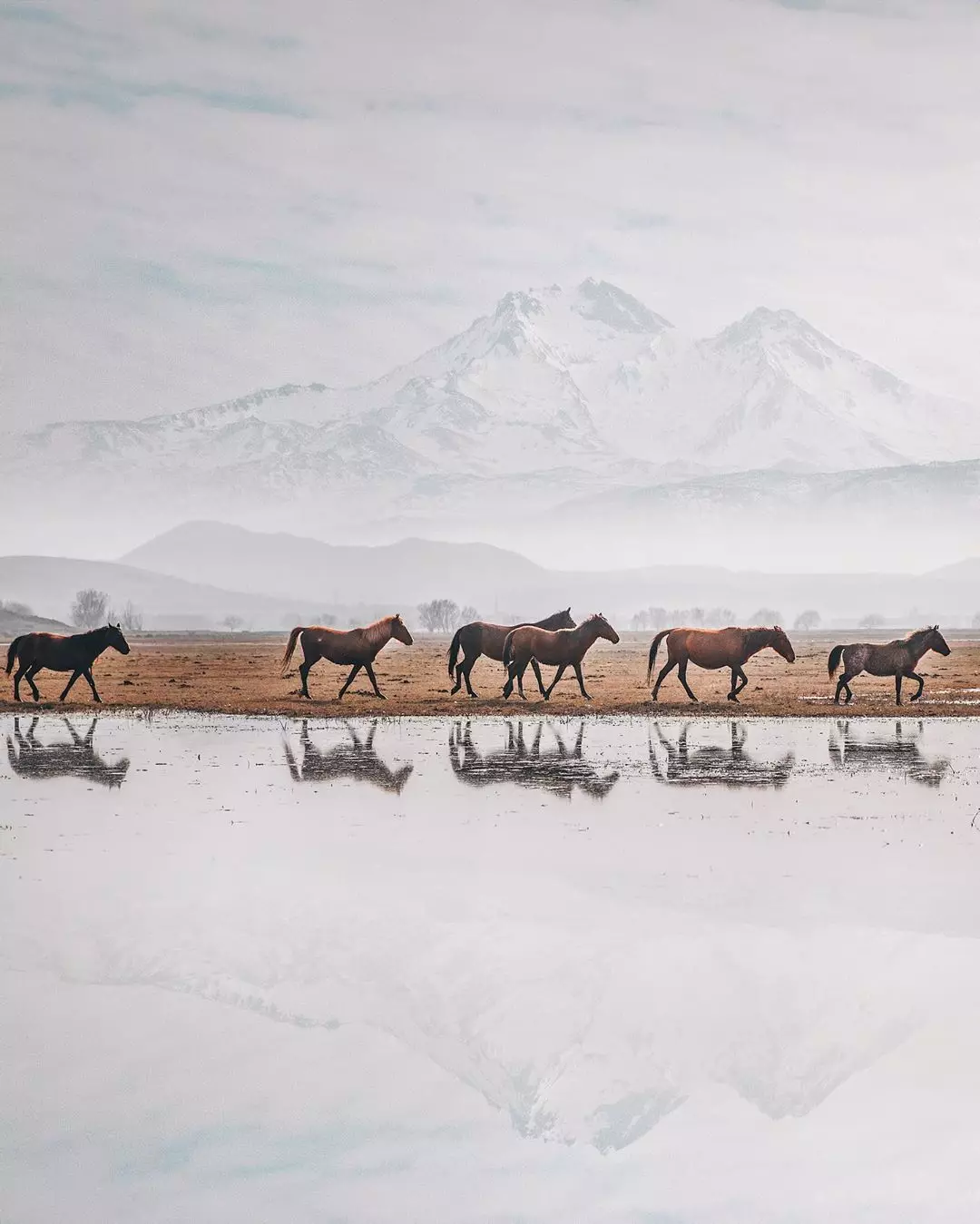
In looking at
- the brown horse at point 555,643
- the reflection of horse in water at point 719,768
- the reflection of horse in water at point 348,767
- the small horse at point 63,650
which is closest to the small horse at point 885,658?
the brown horse at point 555,643

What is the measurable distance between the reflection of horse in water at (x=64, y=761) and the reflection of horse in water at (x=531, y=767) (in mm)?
5331

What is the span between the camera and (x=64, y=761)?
22500 millimetres

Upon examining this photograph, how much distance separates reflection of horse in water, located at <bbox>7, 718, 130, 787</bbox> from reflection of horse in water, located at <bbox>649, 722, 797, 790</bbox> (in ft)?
27.2

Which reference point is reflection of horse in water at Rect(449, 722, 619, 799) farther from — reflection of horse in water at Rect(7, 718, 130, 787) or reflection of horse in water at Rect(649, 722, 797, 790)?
reflection of horse in water at Rect(7, 718, 130, 787)

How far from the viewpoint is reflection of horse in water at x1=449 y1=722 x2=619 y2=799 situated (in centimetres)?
1954

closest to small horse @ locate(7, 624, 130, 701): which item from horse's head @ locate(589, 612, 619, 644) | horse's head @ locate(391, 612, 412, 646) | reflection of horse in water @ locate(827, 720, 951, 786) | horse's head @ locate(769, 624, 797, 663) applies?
horse's head @ locate(391, 612, 412, 646)

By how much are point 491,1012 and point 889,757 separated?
49.2ft

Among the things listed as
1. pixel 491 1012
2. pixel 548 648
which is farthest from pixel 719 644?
pixel 491 1012

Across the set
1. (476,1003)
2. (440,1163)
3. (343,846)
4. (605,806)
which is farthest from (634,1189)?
(605,806)

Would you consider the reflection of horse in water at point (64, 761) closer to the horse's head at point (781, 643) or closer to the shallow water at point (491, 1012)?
the shallow water at point (491, 1012)

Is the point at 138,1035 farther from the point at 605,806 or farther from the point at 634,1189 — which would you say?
the point at 605,806

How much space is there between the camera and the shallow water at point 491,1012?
7.23 meters

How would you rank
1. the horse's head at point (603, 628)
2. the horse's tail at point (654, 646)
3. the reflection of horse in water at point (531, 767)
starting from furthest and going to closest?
1. the horse's head at point (603, 628)
2. the horse's tail at point (654, 646)
3. the reflection of horse in water at point (531, 767)

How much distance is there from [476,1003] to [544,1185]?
89.4 inches
